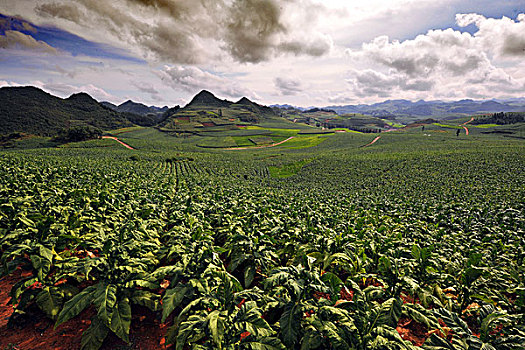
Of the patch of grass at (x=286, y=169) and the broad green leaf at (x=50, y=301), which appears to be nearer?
the broad green leaf at (x=50, y=301)

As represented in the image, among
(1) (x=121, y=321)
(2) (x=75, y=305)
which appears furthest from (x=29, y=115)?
(1) (x=121, y=321)

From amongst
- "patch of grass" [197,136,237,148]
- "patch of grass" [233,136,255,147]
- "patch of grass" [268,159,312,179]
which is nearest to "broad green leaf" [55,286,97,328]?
"patch of grass" [268,159,312,179]

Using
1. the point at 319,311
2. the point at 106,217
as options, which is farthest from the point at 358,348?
the point at 106,217

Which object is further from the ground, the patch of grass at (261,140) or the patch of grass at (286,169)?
the patch of grass at (261,140)

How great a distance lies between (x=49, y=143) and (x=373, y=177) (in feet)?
457

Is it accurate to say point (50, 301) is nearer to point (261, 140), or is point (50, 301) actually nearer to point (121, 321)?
point (121, 321)

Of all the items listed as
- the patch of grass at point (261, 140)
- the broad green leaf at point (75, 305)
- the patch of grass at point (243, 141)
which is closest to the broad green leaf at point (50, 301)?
the broad green leaf at point (75, 305)

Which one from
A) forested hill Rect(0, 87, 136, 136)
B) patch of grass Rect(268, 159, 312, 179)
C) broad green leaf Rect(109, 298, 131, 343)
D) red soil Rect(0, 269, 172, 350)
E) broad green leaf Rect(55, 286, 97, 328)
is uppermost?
forested hill Rect(0, 87, 136, 136)

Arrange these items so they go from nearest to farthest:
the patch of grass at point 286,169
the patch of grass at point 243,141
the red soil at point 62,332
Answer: the red soil at point 62,332, the patch of grass at point 286,169, the patch of grass at point 243,141

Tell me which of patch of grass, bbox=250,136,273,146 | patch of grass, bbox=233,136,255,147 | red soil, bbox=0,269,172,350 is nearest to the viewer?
red soil, bbox=0,269,172,350

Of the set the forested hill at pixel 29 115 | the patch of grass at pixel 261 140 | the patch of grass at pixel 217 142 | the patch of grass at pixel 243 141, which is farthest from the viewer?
the forested hill at pixel 29 115

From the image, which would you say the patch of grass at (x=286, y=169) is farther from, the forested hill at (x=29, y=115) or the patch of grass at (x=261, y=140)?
the forested hill at (x=29, y=115)

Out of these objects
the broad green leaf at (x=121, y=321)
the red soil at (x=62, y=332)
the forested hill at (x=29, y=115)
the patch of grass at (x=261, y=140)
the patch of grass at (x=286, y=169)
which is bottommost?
the patch of grass at (x=286, y=169)

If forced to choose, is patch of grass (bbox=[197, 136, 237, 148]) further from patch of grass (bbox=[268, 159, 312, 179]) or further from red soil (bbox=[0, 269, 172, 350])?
red soil (bbox=[0, 269, 172, 350])
